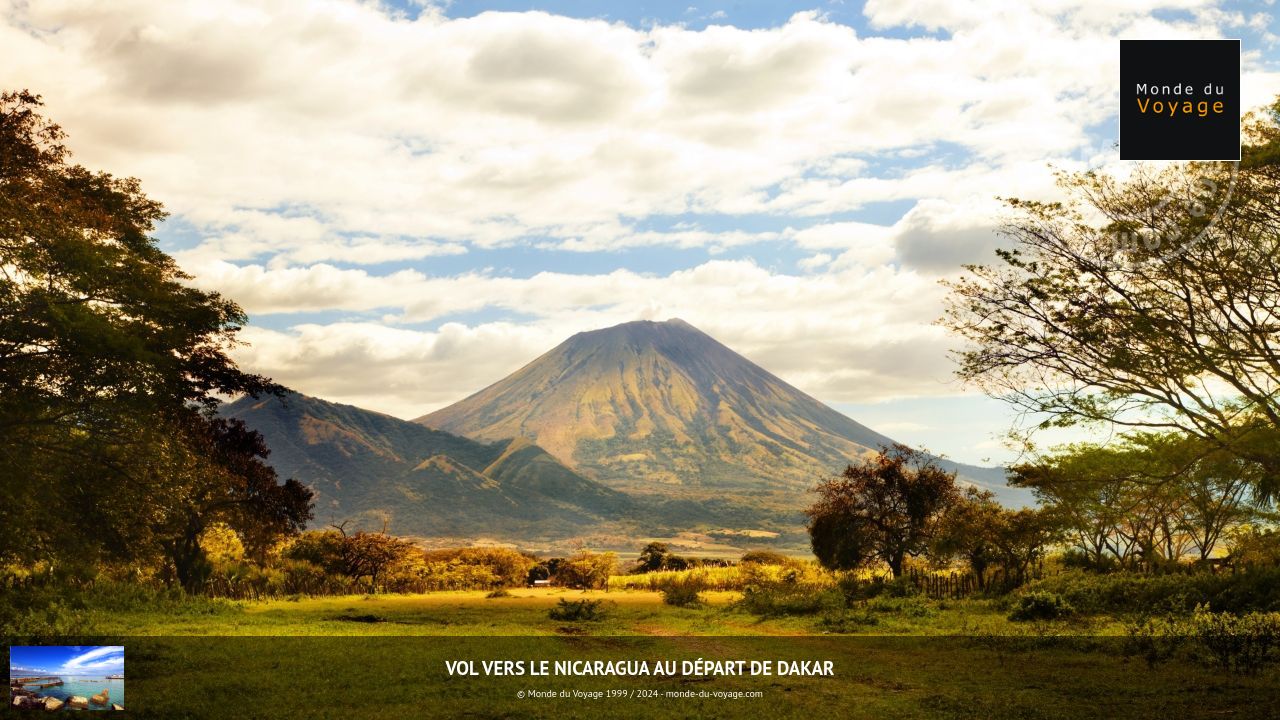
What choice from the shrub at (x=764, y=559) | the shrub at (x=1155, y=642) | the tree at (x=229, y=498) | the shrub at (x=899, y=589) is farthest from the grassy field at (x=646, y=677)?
the shrub at (x=764, y=559)

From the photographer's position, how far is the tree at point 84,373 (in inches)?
697

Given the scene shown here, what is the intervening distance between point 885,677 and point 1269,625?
5.91 meters

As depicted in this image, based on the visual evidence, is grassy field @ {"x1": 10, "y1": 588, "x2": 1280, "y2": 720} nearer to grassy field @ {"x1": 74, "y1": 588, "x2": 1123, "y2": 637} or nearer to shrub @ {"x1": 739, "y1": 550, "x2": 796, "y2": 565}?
grassy field @ {"x1": 74, "y1": 588, "x2": 1123, "y2": 637}

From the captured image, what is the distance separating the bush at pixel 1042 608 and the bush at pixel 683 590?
11.9 metres

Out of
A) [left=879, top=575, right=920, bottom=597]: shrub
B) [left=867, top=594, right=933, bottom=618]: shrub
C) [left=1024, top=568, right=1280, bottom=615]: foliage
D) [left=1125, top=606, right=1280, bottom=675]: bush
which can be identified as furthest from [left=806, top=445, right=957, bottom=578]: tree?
[left=1125, top=606, right=1280, bottom=675]: bush

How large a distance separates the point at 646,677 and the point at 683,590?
17.2 meters

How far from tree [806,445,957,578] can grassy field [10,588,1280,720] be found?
8288mm

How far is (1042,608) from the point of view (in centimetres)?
1973

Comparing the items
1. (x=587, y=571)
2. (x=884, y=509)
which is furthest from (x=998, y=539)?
(x=587, y=571)

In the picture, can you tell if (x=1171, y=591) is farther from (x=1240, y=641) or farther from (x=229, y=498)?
(x=229, y=498)

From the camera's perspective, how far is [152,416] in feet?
67.1

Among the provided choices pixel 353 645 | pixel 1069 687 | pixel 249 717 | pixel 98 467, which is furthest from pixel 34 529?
pixel 1069 687

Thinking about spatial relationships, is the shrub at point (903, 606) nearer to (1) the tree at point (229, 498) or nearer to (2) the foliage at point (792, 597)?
(2) the foliage at point (792, 597)

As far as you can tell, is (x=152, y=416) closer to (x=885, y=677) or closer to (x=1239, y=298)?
(x=885, y=677)
